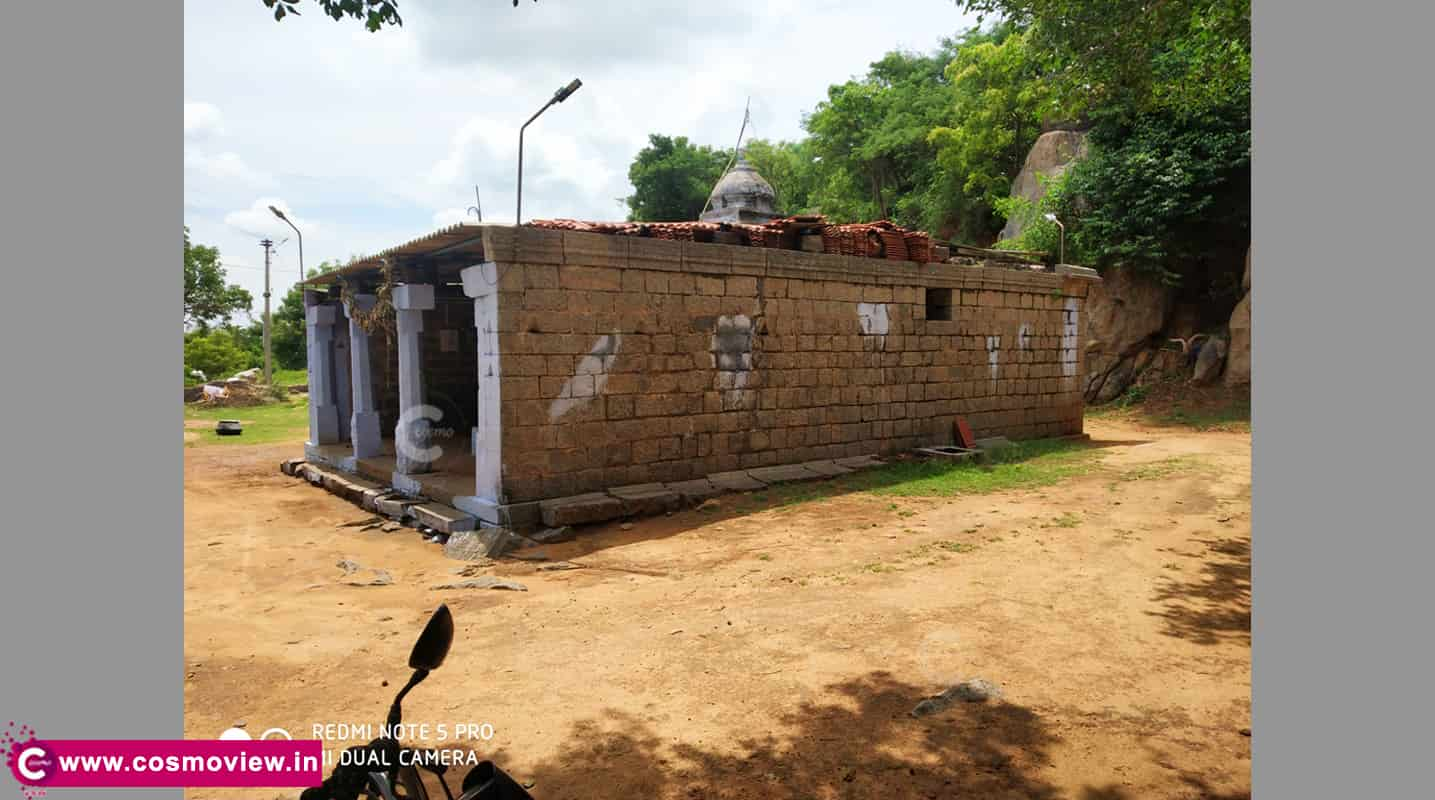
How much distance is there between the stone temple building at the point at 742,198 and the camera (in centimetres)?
1727

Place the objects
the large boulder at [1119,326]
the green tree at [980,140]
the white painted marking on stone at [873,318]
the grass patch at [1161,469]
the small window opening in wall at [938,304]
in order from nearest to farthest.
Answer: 1. the grass patch at [1161,469]
2. the white painted marking on stone at [873,318]
3. the small window opening in wall at [938,304]
4. the large boulder at [1119,326]
5. the green tree at [980,140]

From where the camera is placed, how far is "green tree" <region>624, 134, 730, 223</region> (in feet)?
128

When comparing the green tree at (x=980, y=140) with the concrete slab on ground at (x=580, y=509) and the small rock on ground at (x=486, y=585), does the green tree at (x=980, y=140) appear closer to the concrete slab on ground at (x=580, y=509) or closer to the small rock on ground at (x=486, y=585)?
the concrete slab on ground at (x=580, y=509)

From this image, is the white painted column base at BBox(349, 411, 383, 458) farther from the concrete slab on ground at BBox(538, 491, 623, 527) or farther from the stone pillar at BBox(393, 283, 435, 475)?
the concrete slab on ground at BBox(538, 491, 623, 527)

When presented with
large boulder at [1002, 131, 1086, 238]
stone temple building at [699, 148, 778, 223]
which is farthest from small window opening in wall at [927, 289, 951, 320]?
large boulder at [1002, 131, 1086, 238]

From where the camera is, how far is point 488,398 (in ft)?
27.0

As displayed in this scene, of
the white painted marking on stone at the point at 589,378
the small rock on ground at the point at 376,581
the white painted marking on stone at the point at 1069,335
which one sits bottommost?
the small rock on ground at the point at 376,581

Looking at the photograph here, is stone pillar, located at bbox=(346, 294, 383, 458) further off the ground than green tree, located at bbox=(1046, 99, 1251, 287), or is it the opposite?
green tree, located at bbox=(1046, 99, 1251, 287)

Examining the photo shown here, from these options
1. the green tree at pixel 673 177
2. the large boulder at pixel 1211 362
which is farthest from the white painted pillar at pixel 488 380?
the green tree at pixel 673 177

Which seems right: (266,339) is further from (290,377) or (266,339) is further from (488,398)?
(488,398)

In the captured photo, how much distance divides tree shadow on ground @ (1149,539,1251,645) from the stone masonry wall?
523cm

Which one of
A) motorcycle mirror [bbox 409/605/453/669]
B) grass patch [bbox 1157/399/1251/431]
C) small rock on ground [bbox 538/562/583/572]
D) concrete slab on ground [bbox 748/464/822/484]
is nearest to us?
motorcycle mirror [bbox 409/605/453/669]

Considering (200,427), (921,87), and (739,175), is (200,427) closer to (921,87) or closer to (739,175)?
(739,175)

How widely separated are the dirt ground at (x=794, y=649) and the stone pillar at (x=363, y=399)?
3.37 m
